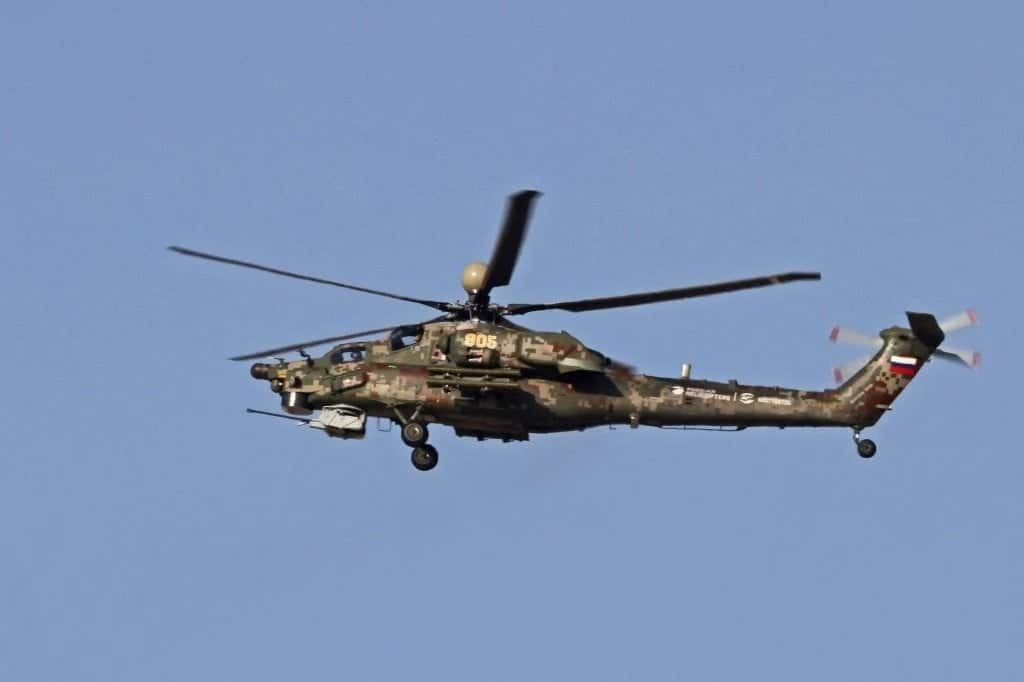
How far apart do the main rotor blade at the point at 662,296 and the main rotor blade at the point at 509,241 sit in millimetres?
1084

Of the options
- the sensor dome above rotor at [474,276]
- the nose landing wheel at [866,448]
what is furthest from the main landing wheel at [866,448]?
the sensor dome above rotor at [474,276]

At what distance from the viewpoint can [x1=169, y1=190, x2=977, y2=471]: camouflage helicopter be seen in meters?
38.3

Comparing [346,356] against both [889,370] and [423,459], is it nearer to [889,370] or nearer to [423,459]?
[423,459]

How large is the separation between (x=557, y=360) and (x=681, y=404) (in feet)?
10.1

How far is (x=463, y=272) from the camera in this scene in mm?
37938

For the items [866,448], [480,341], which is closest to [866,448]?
[866,448]

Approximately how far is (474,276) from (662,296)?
4.55 m

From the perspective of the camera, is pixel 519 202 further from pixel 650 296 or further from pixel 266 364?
pixel 266 364

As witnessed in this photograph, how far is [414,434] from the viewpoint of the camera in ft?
129

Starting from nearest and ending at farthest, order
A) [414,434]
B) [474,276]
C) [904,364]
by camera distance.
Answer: [474,276] → [414,434] → [904,364]

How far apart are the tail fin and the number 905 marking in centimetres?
816

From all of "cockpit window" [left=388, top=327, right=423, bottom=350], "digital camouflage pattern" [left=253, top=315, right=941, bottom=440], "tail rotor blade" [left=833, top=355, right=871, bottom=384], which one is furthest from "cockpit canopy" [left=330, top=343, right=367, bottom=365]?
"tail rotor blade" [left=833, top=355, right=871, bottom=384]

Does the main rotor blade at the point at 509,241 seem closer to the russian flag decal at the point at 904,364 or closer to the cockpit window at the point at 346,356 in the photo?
the cockpit window at the point at 346,356

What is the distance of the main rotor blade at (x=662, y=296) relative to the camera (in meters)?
33.7
